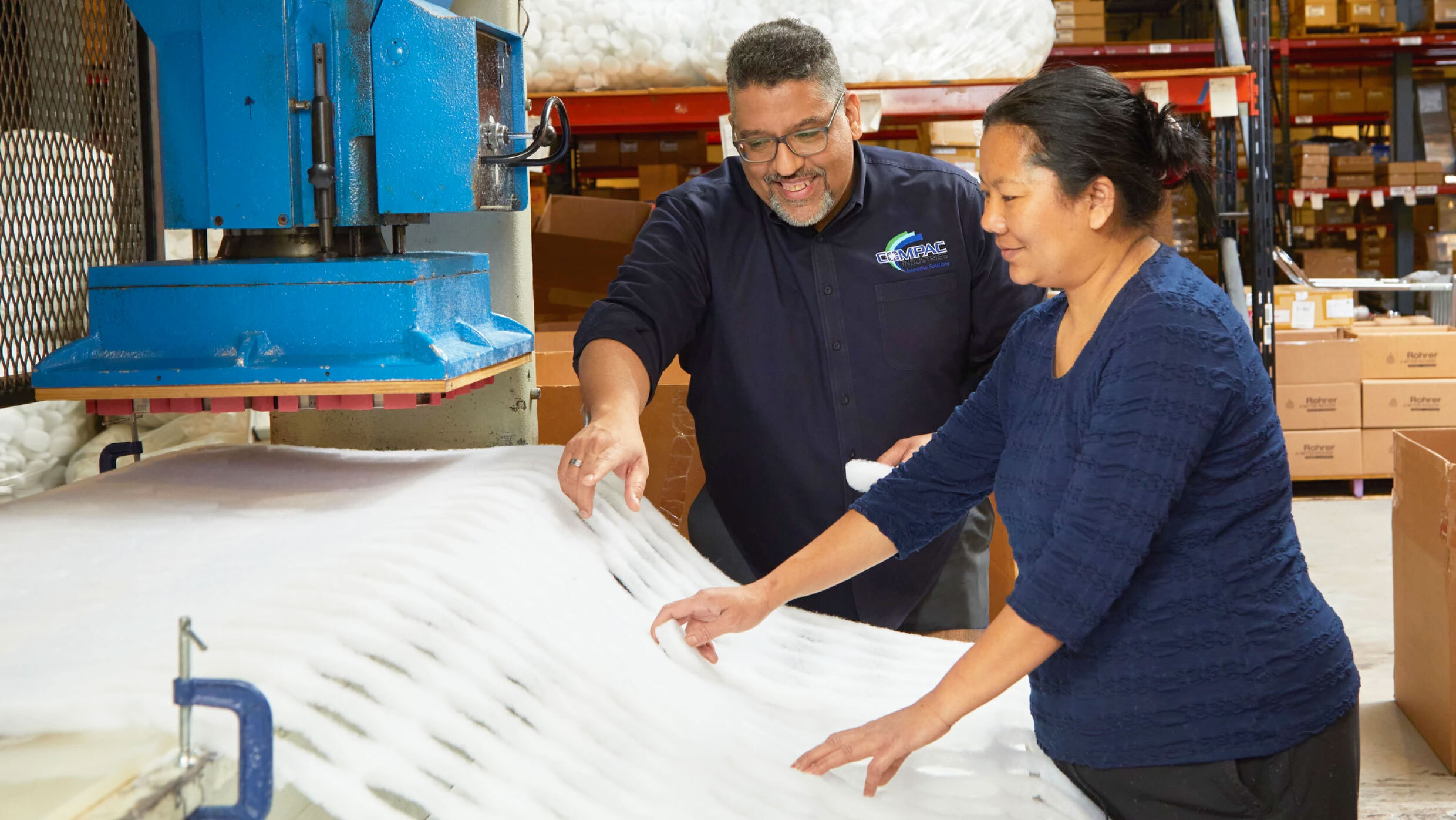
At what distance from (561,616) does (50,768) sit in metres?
0.59

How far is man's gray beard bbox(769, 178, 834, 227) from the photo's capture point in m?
1.78

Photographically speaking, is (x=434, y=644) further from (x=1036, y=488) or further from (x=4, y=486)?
(x=4, y=486)

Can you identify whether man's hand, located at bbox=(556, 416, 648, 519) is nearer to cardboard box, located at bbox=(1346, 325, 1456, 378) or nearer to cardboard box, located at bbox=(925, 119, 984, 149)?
cardboard box, located at bbox=(925, 119, 984, 149)

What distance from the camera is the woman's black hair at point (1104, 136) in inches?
45.2

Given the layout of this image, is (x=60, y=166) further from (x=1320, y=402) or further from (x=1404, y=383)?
(x=1404, y=383)

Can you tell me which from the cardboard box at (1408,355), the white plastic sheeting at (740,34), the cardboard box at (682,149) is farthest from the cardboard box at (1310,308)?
the cardboard box at (682,149)

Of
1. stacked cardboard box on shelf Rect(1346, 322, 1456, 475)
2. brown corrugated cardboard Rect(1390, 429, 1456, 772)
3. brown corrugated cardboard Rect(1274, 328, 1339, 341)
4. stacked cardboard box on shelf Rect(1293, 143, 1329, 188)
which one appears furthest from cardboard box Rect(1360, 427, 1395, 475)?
brown corrugated cardboard Rect(1390, 429, 1456, 772)

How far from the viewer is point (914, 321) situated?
6.09 ft

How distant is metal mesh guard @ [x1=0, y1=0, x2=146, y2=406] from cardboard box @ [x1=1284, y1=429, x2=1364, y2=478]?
15.9ft

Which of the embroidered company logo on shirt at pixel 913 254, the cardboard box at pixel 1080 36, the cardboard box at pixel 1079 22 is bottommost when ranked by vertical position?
the embroidered company logo on shirt at pixel 913 254

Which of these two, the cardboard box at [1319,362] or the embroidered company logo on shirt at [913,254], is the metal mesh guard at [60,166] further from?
the cardboard box at [1319,362]

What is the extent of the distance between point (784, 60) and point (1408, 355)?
4530mm

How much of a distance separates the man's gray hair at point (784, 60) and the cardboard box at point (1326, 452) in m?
4.22

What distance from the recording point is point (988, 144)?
121cm
